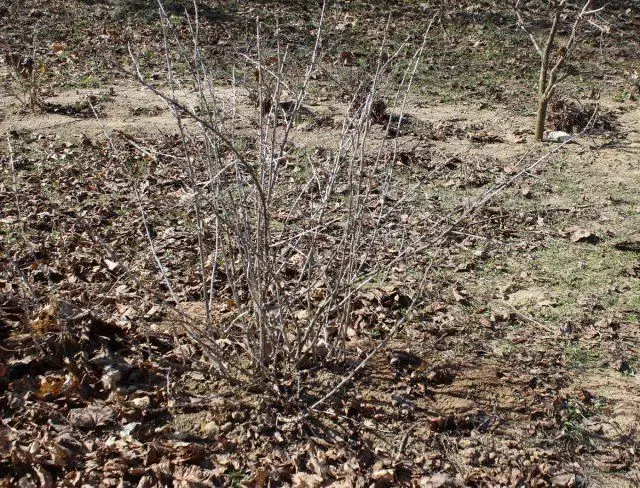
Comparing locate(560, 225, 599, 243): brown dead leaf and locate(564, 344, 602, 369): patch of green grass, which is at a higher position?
locate(560, 225, 599, 243): brown dead leaf

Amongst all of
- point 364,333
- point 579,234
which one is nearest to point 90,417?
point 364,333

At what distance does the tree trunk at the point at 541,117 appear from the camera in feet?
24.0

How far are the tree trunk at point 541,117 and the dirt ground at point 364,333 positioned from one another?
212 mm

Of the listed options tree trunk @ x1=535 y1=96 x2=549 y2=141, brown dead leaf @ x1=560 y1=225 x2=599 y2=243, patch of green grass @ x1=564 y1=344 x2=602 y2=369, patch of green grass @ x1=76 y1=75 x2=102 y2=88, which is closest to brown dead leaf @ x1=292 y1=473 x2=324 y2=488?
patch of green grass @ x1=564 y1=344 x2=602 y2=369

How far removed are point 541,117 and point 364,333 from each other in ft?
14.0

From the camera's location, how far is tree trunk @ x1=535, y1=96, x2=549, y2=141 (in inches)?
288

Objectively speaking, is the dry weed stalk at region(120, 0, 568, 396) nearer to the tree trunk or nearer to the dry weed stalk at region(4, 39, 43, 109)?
the tree trunk

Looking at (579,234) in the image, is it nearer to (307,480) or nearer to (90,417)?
(307,480)

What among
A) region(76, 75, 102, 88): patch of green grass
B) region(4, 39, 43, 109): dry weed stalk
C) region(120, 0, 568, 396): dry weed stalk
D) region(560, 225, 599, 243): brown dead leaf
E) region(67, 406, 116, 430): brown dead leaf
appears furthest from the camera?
region(76, 75, 102, 88): patch of green grass

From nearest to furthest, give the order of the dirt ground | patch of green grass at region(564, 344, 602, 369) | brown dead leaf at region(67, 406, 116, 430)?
the dirt ground, brown dead leaf at region(67, 406, 116, 430), patch of green grass at region(564, 344, 602, 369)

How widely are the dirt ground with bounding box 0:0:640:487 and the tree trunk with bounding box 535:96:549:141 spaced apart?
0.21m

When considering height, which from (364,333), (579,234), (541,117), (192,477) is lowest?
(192,477)

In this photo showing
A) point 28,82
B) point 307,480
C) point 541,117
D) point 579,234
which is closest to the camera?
point 307,480

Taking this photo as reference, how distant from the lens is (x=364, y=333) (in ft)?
14.2
